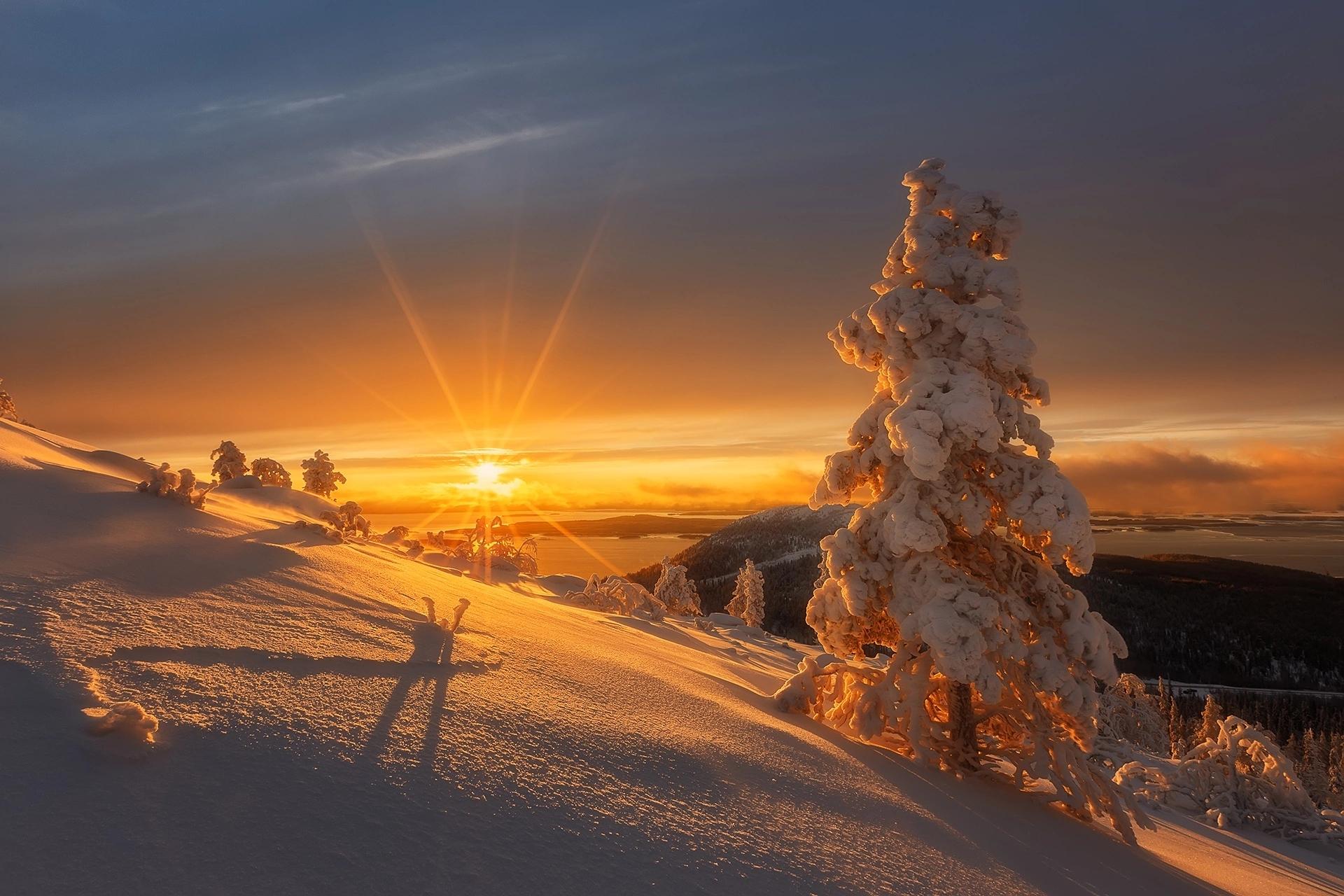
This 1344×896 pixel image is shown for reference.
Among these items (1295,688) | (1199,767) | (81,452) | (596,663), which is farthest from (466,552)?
(1295,688)

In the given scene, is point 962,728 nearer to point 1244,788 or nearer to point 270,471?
point 1244,788

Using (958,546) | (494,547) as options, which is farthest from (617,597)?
(958,546)

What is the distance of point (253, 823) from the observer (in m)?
3.04

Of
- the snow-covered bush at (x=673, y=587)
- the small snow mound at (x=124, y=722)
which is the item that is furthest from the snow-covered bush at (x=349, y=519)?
the snow-covered bush at (x=673, y=587)

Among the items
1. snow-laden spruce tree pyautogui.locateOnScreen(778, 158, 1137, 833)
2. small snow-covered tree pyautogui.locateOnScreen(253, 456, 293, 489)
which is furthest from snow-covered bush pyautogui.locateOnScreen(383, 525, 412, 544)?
snow-laden spruce tree pyautogui.locateOnScreen(778, 158, 1137, 833)

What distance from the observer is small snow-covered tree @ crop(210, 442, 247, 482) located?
17.0 meters

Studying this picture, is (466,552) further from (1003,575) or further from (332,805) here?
(332,805)

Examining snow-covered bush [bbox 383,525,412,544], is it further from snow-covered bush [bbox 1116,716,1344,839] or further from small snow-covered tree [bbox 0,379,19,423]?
snow-covered bush [bbox 1116,716,1344,839]

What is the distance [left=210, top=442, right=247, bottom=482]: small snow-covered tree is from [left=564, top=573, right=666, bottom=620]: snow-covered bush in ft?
28.6

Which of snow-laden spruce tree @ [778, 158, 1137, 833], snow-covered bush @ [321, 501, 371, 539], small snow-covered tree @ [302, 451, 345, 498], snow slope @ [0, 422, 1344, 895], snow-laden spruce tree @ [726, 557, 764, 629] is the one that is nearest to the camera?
snow slope @ [0, 422, 1344, 895]

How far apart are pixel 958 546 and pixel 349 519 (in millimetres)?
10253

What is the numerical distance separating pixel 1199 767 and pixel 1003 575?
693cm

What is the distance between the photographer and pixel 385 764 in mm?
3721

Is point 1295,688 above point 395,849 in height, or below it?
below
